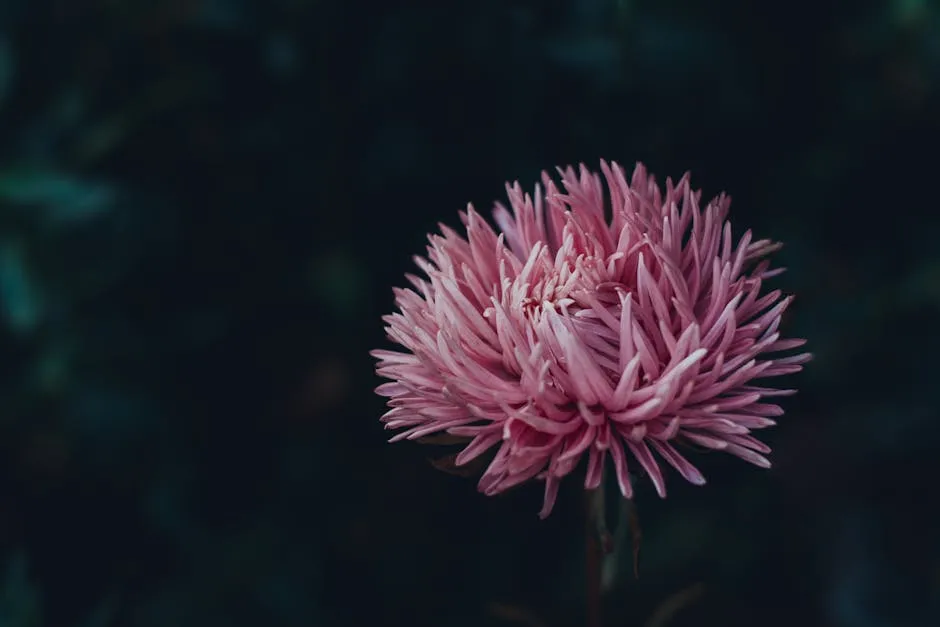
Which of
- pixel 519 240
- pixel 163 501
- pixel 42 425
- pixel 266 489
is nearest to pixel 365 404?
pixel 266 489

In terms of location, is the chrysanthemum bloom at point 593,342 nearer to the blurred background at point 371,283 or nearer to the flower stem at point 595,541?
the flower stem at point 595,541

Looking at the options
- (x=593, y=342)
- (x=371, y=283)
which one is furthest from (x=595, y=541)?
(x=371, y=283)

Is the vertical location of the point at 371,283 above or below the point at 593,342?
above

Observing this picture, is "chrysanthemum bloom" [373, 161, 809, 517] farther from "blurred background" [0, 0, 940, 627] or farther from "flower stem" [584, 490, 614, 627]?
"blurred background" [0, 0, 940, 627]

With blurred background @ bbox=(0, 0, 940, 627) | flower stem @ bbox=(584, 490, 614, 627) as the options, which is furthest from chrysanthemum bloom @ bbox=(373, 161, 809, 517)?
blurred background @ bbox=(0, 0, 940, 627)

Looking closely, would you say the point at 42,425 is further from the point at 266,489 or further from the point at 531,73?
the point at 531,73

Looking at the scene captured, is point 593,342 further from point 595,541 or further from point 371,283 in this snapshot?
point 371,283
